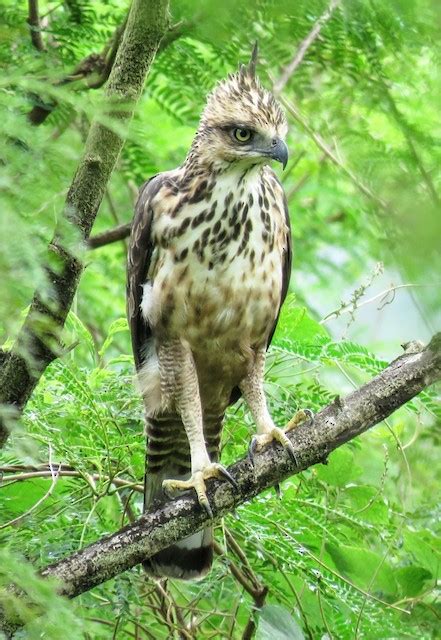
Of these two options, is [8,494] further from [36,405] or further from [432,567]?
[432,567]

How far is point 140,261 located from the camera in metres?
3.56

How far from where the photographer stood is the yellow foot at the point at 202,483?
288 centimetres

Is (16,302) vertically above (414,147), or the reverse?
(414,147)

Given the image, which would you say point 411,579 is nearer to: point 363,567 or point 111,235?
point 363,567

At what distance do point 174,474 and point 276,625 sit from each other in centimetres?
87

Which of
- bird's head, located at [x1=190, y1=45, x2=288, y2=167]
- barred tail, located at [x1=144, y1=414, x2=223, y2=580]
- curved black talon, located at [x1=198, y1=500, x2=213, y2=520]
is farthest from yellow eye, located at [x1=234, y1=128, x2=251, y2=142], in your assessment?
curved black talon, located at [x1=198, y1=500, x2=213, y2=520]

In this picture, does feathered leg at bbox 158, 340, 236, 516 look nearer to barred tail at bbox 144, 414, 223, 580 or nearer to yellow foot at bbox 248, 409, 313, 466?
barred tail at bbox 144, 414, 223, 580

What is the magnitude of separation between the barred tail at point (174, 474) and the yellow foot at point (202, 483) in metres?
0.05

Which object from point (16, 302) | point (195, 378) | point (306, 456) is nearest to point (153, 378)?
point (195, 378)

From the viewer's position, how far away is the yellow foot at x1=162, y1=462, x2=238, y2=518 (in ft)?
9.44

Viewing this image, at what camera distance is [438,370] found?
2.68 meters

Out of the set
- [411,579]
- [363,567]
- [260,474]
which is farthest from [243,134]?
[411,579]

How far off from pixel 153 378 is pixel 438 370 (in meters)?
1.21

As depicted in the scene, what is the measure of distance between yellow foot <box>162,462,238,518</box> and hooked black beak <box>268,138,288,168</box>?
989 mm
